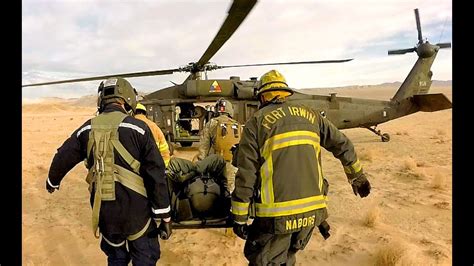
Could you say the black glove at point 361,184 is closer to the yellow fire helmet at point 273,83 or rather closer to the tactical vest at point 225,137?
the yellow fire helmet at point 273,83

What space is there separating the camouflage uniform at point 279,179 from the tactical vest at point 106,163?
791 mm

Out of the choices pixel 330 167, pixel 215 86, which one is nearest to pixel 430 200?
pixel 330 167

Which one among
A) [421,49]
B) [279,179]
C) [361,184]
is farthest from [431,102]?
[279,179]

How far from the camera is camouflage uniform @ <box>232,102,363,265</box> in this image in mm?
2611

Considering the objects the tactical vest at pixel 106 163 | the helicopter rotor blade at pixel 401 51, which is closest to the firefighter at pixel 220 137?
the tactical vest at pixel 106 163

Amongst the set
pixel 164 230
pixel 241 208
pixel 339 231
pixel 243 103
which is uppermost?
pixel 243 103

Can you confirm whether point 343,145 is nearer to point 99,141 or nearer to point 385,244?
point 99,141

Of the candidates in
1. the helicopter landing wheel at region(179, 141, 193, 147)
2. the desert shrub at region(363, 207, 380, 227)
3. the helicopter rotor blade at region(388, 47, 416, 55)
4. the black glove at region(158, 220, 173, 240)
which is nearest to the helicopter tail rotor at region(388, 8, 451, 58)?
the helicopter rotor blade at region(388, 47, 416, 55)

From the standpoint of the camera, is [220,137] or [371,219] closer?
[220,137]

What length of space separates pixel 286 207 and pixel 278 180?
0.20m

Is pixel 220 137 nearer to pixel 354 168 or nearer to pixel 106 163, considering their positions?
pixel 354 168

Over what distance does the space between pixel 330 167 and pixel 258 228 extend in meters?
7.06

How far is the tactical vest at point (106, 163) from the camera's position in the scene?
8.50 feet

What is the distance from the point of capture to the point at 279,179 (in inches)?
103
